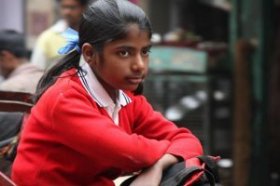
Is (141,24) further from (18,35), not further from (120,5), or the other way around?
(18,35)

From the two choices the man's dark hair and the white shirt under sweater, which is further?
the man's dark hair

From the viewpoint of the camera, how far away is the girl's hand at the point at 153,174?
2.87m

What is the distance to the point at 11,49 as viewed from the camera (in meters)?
5.52

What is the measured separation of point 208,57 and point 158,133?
402 centimetres

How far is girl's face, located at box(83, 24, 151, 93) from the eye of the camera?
287cm

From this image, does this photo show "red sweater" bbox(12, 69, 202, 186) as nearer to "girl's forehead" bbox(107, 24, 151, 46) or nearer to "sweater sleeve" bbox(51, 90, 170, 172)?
"sweater sleeve" bbox(51, 90, 170, 172)

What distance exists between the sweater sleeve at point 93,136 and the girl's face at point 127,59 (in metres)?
0.14

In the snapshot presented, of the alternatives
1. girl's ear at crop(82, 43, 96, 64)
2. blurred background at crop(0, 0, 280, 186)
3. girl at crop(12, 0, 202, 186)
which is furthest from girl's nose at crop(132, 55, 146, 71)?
blurred background at crop(0, 0, 280, 186)

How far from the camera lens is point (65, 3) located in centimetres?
584

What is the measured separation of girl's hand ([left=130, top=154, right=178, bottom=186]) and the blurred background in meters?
3.84

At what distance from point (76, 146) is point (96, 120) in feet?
0.37

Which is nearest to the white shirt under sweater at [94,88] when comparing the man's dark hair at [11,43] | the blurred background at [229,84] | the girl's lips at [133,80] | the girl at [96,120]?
the girl at [96,120]

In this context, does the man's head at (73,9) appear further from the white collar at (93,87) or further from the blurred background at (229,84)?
the white collar at (93,87)

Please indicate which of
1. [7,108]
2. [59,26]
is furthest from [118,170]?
[59,26]
